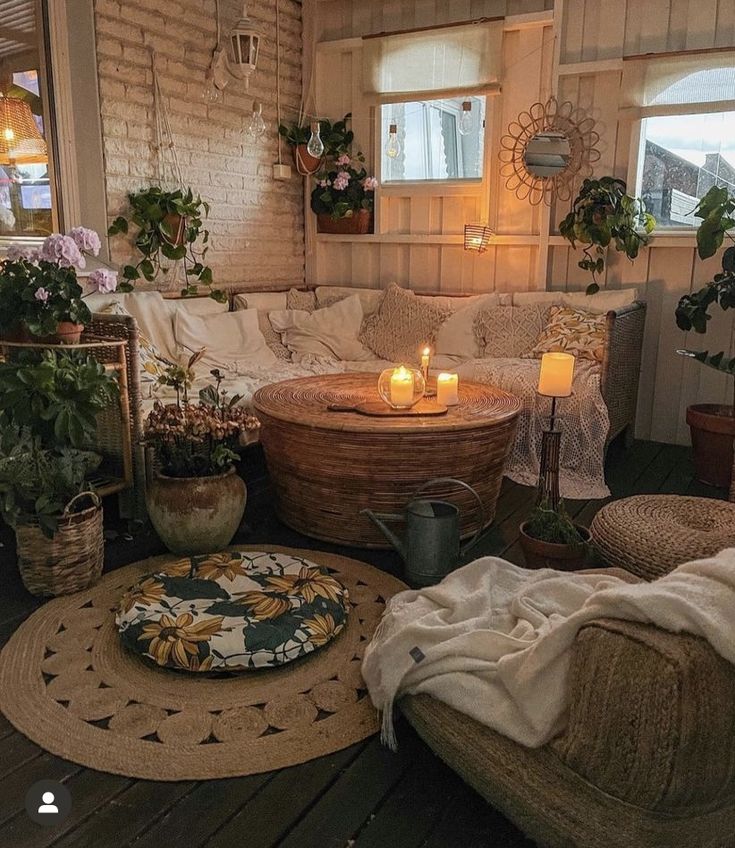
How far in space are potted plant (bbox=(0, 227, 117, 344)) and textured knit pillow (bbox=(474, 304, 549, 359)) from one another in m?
2.22

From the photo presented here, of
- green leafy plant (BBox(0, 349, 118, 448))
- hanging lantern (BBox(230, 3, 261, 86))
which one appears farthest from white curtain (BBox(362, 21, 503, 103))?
green leafy plant (BBox(0, 349, 118, 448))

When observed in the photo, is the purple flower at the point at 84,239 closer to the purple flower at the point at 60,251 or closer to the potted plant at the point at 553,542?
the purple flower at the point at 60,251

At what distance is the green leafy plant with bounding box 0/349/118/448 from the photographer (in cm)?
229

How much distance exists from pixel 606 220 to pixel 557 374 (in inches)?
63.3

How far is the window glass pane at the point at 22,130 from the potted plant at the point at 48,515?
1.46 meters

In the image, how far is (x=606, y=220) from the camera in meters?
3.77

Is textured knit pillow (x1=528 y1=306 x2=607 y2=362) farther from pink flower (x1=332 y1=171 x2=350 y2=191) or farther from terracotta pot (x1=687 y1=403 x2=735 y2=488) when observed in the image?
pink flower (x1=332 y1=171 x2=350 y2=191)

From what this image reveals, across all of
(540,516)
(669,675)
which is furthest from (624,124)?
(669,675)

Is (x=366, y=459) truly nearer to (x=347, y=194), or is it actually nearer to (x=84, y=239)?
(x=84, y=239)

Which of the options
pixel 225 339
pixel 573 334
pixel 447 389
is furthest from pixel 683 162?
pixel 225 339

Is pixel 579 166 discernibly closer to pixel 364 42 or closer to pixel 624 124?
pixel 624 124

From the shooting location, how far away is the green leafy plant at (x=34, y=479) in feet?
7.14

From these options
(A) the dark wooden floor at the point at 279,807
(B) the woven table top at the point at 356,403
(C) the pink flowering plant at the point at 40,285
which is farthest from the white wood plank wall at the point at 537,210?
(A) the dark wooden floor at the point at 279,807

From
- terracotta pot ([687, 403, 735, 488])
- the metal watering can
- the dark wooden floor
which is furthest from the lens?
terracotta pot ([687, 403, 735, 488])
